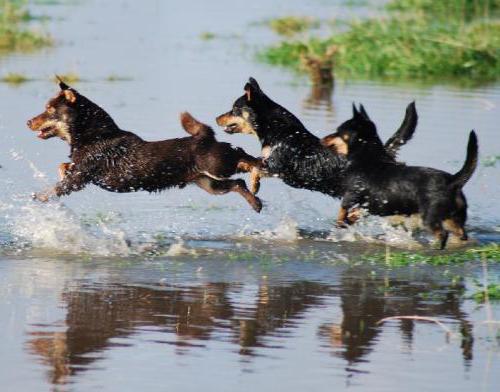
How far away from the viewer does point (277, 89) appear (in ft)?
64.7

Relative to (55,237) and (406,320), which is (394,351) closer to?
(406,320)

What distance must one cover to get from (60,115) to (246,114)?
1.65 m

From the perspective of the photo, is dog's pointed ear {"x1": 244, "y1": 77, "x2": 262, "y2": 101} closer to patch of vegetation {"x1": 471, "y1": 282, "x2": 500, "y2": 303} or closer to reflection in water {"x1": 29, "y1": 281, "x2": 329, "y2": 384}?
reflection in water {"x1": 29, "y1": 281, "x2": 329, "y2": 384}

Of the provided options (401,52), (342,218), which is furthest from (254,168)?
(401,52)

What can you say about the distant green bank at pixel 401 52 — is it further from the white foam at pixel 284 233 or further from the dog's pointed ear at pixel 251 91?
the white foam at pixel 284 233

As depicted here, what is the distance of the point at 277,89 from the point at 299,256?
8440 mm

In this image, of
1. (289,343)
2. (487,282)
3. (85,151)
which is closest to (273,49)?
(85,151)

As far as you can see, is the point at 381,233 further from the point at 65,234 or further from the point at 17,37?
the point at 17,37

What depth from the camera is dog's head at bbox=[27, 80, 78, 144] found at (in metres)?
12.2

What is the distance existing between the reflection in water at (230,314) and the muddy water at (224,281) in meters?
0.01

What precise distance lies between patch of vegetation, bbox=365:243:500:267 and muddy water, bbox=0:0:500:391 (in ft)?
0.51

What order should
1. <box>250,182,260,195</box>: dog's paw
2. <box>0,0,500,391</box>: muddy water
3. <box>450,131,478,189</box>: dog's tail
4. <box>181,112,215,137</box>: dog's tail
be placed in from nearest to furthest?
1. <box>0,0,500,391</box>: muddy water
2. <box>450,131,478,189</box>: dog's tail
3. <box>181,112,215,137</box>: dog's tail
4. <box>250,182,260,195</box>: dog's paw

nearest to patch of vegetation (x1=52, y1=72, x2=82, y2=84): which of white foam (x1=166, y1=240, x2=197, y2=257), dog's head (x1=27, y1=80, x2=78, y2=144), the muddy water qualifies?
the muddy water

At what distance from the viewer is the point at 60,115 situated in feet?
40.1
